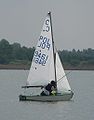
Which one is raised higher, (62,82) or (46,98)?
(62,82)

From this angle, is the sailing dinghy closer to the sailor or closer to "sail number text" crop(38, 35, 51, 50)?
"sail number text" crop(38, 35, 51, 50)

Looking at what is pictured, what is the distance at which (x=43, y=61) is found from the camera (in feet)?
192

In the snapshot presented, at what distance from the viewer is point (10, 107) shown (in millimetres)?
54031

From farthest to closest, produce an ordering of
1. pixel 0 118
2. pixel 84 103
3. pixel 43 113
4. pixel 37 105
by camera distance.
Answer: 1. pixel 84 103
2. pixel 37 105
3. pixel 43 113
4. pixel 0 118

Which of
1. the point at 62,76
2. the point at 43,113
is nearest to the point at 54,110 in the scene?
the point at 43,113

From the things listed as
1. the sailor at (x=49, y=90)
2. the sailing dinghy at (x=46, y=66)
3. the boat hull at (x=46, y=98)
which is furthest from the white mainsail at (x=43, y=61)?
the boat hull at (x=46, y=98)

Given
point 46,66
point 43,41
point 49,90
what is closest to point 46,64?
point 46,66

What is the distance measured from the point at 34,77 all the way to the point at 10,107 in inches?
195

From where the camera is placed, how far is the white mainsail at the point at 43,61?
58.0 m

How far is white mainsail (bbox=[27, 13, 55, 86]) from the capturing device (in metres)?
58.0

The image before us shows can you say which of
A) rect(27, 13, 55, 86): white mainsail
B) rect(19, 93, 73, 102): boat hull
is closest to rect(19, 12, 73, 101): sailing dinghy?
rect(27, 13, 55, 86): white mainsail

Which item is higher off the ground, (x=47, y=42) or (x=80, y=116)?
(x=47, y=42)

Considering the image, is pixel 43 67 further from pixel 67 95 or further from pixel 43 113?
pixel 43 113

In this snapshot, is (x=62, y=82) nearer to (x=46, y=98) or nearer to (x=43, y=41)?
(x=46, y=98)
